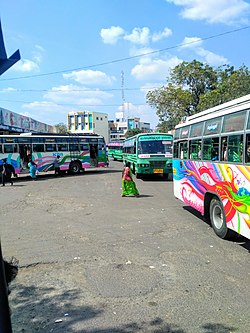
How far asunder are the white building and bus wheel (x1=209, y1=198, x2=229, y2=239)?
341 feet

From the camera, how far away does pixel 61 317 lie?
332 centimetres

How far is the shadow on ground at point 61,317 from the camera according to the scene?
10.00ft

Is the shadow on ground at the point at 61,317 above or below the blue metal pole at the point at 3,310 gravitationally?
below

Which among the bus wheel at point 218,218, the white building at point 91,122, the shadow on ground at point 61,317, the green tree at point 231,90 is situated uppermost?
the white building at point 91,122

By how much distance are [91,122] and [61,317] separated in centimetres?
11063

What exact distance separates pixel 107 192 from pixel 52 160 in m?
8.43

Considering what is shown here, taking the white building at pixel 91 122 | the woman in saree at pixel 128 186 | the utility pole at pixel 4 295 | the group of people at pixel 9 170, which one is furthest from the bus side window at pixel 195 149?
the white building at pixel 91 122

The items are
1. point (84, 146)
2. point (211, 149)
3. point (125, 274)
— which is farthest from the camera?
point (84, 146)

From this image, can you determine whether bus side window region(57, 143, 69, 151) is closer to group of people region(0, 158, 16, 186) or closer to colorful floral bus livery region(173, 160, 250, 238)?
group of people region(0, 158, 16, 186)

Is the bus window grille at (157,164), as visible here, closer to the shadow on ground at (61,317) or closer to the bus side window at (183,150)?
the bus side window at (183,150)

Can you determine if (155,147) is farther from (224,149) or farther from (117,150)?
(117,150)

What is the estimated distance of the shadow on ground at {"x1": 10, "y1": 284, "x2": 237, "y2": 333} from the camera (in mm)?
3047

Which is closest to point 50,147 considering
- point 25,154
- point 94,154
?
point 25,154

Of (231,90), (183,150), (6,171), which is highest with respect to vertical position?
(231,90)
